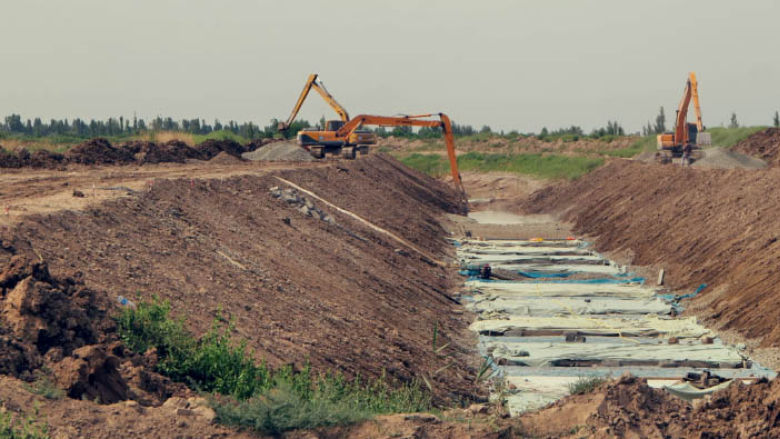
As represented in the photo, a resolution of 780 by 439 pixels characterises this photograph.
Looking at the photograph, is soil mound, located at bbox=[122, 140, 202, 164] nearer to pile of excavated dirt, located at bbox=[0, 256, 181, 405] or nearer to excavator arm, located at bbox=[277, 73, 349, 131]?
excavator arm, located at bbox=[277, 73, 349, 131]

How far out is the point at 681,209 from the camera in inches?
1099

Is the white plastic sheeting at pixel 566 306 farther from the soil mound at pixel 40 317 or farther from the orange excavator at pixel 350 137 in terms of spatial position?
the orange excavator at pixel 350 137

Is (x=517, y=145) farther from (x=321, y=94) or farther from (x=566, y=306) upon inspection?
(x=566, y=306)

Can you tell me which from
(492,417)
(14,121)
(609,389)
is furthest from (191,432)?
(14,121)

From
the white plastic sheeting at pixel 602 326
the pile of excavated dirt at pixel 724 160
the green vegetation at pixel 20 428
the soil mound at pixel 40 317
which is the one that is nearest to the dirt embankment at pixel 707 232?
the white plastic sheeting at pixel 602 326

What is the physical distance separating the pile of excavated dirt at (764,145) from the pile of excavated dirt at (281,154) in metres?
28.0

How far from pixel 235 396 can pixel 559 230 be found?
30.0 meters

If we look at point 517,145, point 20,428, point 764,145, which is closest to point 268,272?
point 20,428

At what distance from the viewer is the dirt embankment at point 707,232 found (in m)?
17.5

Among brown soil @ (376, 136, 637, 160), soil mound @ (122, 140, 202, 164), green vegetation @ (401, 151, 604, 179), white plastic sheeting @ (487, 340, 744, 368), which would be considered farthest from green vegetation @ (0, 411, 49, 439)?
brown soil @ (376, 136, 637, 160)

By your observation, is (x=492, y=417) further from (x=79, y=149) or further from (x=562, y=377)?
(x=79, y=149)

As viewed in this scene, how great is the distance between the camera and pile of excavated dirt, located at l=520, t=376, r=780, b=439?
7.81m

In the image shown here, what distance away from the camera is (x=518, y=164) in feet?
214

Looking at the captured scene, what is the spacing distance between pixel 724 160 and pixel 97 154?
106 ft
